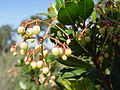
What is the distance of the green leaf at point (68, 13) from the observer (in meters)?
0.66

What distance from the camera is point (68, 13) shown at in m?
0.69

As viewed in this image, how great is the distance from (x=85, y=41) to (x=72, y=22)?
0.22 ft

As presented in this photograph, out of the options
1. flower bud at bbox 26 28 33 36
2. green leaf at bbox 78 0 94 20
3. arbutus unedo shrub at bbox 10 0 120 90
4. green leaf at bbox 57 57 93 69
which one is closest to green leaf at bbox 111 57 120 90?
arbutus unedo shrub at bbox 10 0 120 90

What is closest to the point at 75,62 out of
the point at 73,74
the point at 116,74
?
the point at 73,74

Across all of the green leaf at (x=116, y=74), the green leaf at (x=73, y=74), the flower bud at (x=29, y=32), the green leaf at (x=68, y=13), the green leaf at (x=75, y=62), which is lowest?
the green leaf at (x=116, y=74)

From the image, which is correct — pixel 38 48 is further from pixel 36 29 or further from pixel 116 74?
pixel 116 74

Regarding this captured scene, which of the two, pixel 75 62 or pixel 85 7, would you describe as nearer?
pixel 85 7

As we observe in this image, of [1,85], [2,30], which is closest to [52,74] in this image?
[1,85]

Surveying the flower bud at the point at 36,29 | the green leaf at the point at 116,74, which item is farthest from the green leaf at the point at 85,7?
the green leaf at the point at 116,74

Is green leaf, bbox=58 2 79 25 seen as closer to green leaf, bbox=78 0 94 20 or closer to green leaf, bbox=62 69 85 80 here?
green leaf, bbox=78 0 94 20

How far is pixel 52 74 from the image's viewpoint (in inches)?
81.4

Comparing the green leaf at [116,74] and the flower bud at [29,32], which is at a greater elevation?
the flower bud at [29,32]

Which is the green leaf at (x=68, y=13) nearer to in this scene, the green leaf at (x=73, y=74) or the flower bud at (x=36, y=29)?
the flower bud at (x=36, y=29)

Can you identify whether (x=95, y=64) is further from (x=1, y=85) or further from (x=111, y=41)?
(x=1, y=85)
